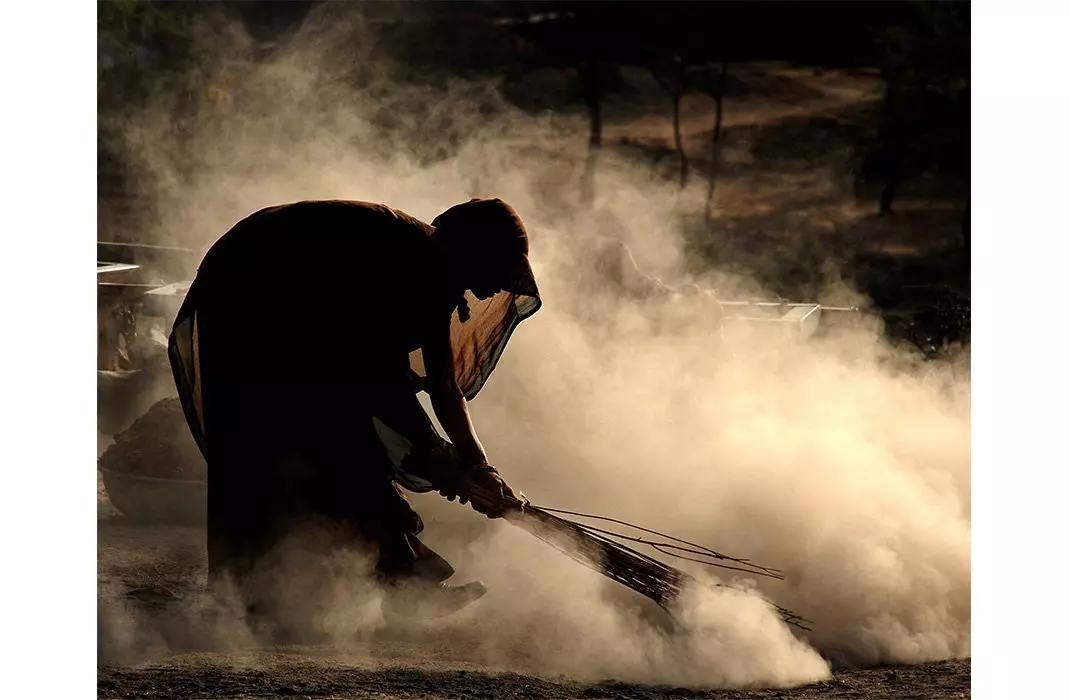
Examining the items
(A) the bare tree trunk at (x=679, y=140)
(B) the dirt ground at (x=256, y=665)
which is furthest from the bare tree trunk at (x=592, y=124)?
(B) the dirt ground at (x=256, y=665)

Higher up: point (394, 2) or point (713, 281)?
point (394, 2)

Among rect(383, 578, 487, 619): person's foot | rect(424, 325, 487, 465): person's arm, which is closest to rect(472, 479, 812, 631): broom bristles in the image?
rect(424, 325, 487, 465): person's arm

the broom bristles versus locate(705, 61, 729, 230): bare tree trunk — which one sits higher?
locate(705, 61, 729, 230): bare tree trunk

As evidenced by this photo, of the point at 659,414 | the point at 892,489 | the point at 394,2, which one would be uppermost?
the point at 394,2

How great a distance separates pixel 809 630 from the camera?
2.94m

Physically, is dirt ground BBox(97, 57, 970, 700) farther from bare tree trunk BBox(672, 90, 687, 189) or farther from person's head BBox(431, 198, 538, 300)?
person's head BBox(431, 198, 538, 300)

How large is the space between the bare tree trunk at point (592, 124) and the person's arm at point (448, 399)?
1.96 feet

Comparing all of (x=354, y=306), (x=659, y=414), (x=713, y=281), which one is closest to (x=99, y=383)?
(x=354, y=306)

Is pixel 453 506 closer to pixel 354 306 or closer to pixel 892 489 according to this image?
pixel 354 306

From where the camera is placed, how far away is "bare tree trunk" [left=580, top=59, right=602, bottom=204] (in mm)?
2986

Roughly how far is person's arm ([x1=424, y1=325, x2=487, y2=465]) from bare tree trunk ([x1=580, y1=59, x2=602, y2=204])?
60cm

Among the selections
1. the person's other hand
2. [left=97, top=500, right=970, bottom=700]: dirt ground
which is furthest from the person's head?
[left=97, top=500, right=970, bottom=700]: dirt ground

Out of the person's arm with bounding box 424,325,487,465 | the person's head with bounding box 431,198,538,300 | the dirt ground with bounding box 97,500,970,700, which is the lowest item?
the dirt ground with bounding box 97,500,970,700
